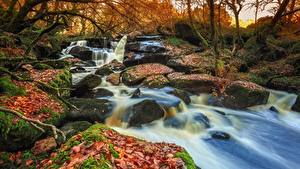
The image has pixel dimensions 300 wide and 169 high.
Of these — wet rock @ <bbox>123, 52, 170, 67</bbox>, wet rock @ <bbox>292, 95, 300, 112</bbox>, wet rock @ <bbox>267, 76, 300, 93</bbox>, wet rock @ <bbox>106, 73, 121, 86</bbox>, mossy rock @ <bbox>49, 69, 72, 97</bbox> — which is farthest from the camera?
wet rock @ <bbox>123, 52, 170, 67</bbox>

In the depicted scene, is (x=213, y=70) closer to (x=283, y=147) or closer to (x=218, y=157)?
(x=283, y=147)

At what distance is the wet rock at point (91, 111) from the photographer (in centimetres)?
816

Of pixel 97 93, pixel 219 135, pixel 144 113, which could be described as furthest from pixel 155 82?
pixel 219 135

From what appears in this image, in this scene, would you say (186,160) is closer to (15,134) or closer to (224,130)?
(15,134)

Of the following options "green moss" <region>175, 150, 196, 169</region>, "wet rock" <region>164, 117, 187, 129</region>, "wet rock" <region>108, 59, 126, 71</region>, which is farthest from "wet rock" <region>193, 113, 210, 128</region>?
"wet rock" <region>108, 59, 126, 71</region>

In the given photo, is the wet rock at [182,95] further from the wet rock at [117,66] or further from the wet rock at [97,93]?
the wet rock at [117,66]

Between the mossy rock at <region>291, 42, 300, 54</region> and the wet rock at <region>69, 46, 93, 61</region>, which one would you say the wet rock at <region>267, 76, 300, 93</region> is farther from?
the wet rock at <region>69, 46, 93, 61</region>

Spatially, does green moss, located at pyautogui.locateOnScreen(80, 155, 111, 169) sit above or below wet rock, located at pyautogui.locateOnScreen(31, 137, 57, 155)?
above

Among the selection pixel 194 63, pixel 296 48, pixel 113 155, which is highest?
pixel 296 48

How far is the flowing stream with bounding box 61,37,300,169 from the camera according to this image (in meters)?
7.65

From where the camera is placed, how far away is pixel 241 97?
1222 cm

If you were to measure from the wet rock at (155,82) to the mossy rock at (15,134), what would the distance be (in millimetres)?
7308

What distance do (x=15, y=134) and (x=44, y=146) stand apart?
695mm

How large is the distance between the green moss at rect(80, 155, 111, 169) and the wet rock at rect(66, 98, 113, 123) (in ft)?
15.0
